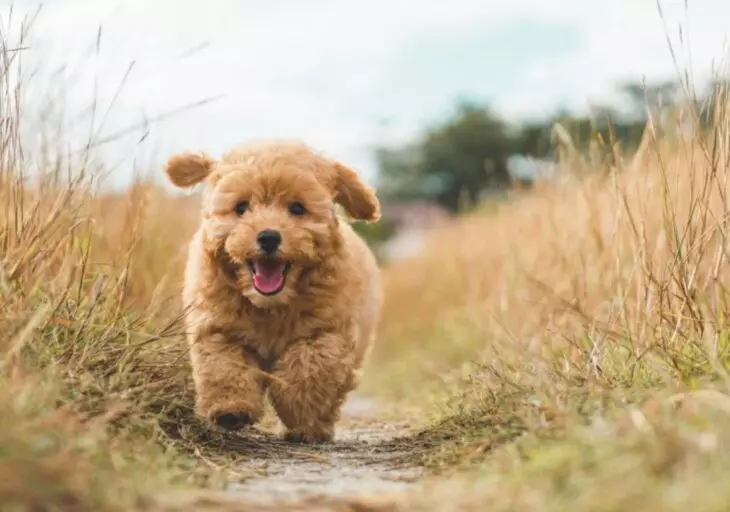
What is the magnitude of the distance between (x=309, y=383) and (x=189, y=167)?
125 cm

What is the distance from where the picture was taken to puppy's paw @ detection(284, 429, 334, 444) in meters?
4.88

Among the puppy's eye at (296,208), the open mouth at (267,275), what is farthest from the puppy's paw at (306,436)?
the puppy's eye at (296,208)

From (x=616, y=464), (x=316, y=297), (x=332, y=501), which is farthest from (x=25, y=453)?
(x=316, y=297)

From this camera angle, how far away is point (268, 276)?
4734mm

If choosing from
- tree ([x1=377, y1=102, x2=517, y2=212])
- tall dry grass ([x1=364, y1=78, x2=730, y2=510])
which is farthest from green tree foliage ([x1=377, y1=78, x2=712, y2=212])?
tall dry grass ([x1=364, y1=78, x2=730, y2=510])

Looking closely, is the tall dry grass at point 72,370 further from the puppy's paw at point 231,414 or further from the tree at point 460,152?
the tree at point 460,152

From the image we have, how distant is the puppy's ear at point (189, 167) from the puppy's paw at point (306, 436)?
51.4 inches

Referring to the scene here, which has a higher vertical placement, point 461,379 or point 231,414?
point 231,414

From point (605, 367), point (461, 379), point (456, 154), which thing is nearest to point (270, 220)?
point (605, 367)

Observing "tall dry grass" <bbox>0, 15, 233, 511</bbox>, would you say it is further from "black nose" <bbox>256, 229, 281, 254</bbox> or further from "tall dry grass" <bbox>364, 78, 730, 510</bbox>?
"tall dry grass" <bbox>364, 78, 730, 510</bbox>

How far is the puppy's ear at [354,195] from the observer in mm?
5270

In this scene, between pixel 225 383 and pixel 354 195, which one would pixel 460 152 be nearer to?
pixel 354 195

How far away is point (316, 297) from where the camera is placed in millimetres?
4902

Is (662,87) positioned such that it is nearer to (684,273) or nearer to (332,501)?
(684,273)
